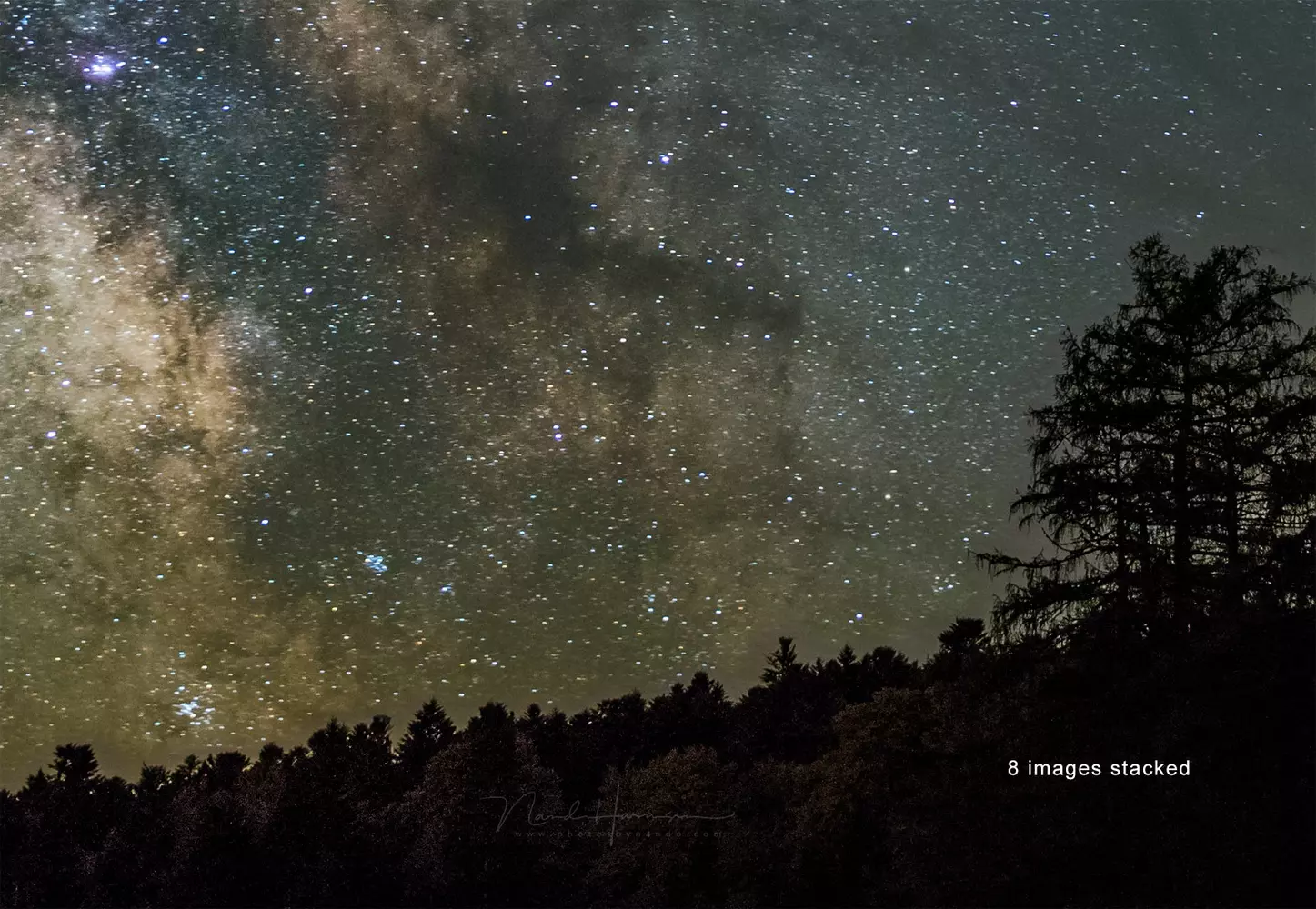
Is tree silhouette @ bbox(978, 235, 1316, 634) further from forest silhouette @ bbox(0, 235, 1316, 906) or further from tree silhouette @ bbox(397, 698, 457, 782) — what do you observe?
tree silhouette @ bbox(397, 698, 457, 782)

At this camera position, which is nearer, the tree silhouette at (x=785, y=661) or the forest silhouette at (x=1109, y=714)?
the forest silhouette at (x=1109, y=714)

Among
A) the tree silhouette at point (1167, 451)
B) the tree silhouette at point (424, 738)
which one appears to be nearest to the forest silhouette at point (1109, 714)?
the tree silhouette at point (1167, 451)

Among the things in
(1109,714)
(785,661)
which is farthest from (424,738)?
(1109,714)

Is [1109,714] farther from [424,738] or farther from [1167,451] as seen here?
[424,738]

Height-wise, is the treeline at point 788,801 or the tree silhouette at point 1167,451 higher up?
the tree silhouette at point 1167,451

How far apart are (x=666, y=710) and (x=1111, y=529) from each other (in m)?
35.8

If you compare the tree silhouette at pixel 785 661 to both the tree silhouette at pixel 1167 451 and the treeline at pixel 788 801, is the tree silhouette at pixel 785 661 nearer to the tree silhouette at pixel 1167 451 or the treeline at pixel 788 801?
the treeline at pixel 788 801

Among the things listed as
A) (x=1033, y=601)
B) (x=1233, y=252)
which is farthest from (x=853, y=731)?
(x=1233, y=252)
